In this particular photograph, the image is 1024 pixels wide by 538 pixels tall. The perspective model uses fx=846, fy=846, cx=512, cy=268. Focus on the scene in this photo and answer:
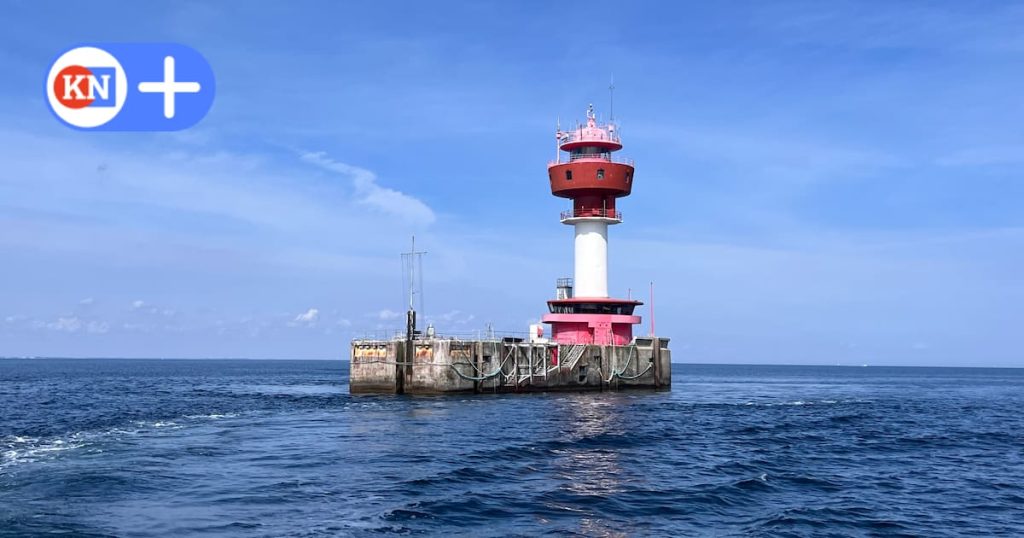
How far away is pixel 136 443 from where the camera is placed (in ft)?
113

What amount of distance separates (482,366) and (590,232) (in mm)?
17665

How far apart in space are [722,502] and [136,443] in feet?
77.2

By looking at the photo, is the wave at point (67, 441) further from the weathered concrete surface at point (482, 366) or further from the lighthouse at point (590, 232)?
the lighthouse at point (590, 232)

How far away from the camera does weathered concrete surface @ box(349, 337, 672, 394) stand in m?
58.4

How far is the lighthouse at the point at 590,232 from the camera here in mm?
69812

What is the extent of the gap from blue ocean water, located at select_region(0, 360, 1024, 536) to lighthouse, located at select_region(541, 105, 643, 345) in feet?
58.8

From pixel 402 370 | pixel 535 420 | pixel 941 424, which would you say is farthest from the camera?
pixel 402 370

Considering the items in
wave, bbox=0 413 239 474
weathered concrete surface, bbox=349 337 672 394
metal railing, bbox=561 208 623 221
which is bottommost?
wave, bbox=0 413 239 474

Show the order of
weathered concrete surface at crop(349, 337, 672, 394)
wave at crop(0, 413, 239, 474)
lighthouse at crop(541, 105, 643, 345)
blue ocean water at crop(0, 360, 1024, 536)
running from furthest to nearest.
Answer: lighthouse at crop(541, 105, 643, 345), weathered concrete surface at crop(349, 337, 672, 394), wave at crop(0, 413, 239, 474), blue ocean water at crop(0, 360, 1024, 536)

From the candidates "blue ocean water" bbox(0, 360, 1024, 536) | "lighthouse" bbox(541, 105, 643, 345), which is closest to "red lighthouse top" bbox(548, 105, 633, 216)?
"lighthouse" bbox(541, 105, 643, 345)

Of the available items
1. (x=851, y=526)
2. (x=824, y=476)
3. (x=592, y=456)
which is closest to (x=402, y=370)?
(x=592, y=456)

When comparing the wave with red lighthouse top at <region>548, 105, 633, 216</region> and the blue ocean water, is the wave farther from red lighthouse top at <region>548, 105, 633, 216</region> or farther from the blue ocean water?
red lighthouse top at <region>548, 105, 633, 216</region>

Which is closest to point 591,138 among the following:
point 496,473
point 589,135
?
point 589,135

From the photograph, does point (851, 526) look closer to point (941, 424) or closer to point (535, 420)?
point (535, 420)
